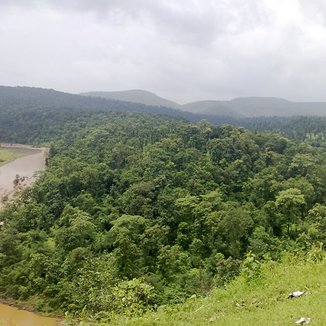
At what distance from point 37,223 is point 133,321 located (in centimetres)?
3134

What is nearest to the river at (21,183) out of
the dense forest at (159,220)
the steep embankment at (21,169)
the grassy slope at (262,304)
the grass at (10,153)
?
the steep embankment at (21,169)

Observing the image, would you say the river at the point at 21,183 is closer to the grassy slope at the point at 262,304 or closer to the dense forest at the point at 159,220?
the dense forest at the point at 159,220

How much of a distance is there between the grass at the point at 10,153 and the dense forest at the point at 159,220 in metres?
34.5

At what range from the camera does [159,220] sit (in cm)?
3409

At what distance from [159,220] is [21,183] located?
32.8m

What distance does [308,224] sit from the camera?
3381cm

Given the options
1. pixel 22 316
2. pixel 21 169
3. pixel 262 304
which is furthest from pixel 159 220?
pixel 21 169

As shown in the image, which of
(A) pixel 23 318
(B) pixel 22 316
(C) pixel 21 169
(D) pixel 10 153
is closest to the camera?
(A) pixel 23 318

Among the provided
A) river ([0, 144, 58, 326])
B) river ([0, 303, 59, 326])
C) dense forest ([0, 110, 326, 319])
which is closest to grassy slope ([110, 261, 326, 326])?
dense forest ([0, 110, 326, 319])

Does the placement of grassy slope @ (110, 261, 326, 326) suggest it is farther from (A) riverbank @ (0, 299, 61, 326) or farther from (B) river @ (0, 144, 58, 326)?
(A) riverbank @ (0, 299, 61, 326)

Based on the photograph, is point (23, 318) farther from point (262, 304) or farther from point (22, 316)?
point (262, 304)

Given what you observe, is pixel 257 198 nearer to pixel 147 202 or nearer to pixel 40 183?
pixel 147 202

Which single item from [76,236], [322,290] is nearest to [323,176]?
[76,236]

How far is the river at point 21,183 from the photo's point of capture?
25.2m
